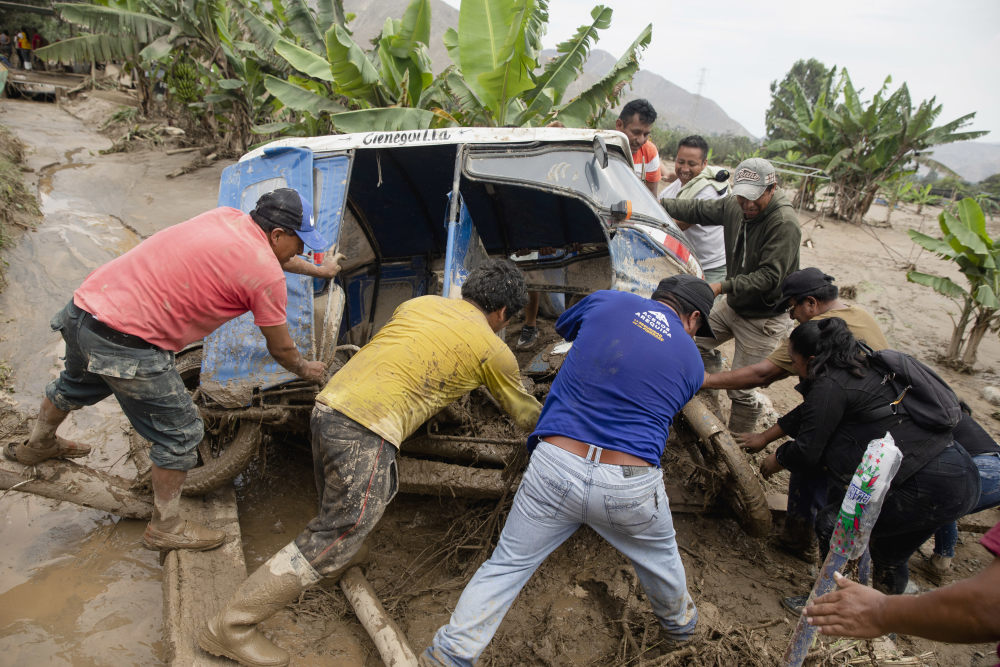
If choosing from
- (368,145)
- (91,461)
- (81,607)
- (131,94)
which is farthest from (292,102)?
(131,94)

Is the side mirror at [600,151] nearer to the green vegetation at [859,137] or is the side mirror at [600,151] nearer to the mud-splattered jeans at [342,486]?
the mud-splattered jeans at [342,486]

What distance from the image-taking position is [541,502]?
240cm

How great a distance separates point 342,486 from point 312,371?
810mm

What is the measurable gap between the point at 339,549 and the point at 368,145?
2.63 metres

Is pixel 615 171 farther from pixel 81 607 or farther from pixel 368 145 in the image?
pixel 81 607

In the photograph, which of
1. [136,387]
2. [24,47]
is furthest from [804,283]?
[24,47]

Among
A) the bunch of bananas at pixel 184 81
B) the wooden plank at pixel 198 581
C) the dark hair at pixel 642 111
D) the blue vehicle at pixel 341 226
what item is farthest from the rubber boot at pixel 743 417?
the bunch of bananas at pixel 184 81

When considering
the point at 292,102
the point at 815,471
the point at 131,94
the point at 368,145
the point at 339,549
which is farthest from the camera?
the point at 131,94

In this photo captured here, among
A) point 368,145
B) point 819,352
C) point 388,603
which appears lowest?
point 388,603

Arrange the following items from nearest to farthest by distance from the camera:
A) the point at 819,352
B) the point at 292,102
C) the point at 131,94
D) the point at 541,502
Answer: the point at 541,502
the point at 819,352
the point at 292,102
the point at 131,94

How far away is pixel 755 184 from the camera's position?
3.88 metres

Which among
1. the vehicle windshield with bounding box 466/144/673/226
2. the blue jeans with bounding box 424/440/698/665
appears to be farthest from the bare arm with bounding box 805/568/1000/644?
the vehicle windshield with bounding box 466/144/673/226

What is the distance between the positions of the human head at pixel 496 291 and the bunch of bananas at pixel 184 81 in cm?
1352

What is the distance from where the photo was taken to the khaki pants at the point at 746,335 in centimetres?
420
